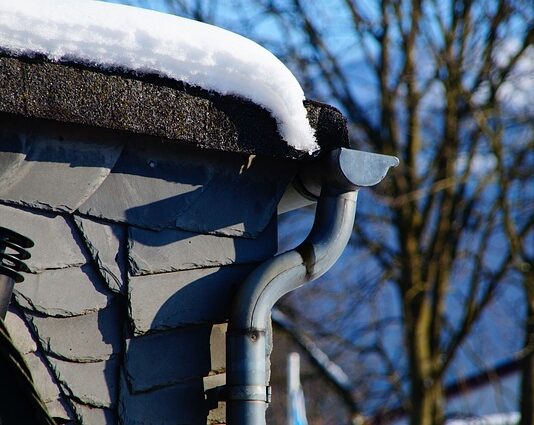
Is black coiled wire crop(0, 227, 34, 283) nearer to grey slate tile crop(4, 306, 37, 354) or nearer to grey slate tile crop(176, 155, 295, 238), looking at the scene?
grey slate tile crop(4, 306, 37, 354)

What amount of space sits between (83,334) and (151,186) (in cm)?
39

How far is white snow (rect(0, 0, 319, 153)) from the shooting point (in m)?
2.18

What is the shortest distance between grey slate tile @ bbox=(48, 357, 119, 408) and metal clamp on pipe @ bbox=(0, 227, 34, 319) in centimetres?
25

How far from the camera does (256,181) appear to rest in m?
2.58

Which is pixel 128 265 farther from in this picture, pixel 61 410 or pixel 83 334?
pixel 61 410

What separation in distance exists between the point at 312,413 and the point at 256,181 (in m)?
15.1

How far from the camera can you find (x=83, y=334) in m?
2.29

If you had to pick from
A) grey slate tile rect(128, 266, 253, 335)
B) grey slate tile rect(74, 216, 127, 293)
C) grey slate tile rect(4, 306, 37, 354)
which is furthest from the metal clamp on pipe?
grey slate tile rect(128, 266, 253, 335)

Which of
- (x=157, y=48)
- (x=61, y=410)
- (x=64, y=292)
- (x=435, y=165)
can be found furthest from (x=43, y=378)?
(x=435, y=165)

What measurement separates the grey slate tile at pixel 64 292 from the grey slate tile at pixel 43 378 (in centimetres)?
10

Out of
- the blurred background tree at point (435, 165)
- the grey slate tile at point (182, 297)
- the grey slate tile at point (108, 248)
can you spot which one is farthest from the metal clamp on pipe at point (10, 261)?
the blurred background tree at point (435, 165)

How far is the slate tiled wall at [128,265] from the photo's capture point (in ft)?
7.31

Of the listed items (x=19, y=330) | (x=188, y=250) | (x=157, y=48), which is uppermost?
(x=157, y=48)

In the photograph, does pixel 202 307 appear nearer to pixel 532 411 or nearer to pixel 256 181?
pixel 256 181
